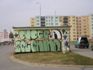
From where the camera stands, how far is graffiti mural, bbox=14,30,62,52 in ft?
124

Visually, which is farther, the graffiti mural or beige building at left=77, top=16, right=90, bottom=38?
beige building at left=77, top=16, right=90, bottom=38

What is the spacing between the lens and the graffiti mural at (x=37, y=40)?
37.8 meters

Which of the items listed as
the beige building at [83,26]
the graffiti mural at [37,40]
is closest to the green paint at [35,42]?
the graffiti mural at [37,40]

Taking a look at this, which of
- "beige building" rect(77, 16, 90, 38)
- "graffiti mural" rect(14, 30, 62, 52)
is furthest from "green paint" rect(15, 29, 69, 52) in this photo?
"beige building" rect(77, 16, 90, 38)

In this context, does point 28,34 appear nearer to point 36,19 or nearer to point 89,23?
point 36,19

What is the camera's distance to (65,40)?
3688 cm

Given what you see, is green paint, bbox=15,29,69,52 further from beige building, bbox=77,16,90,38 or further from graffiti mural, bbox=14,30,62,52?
beige building, bbox=77,16,90,38

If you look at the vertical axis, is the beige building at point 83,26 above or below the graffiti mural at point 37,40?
above

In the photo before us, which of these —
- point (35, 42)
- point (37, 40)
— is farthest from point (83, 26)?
point (35, 42)

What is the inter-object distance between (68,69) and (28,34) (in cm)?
1864

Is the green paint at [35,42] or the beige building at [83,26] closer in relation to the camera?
the green paint at [35,42]

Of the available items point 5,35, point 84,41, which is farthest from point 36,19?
point 84,41

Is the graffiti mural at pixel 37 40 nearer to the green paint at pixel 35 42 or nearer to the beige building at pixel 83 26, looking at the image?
the green paint at pixel 35 42

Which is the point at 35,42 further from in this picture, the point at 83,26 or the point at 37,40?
the point at 83,26
